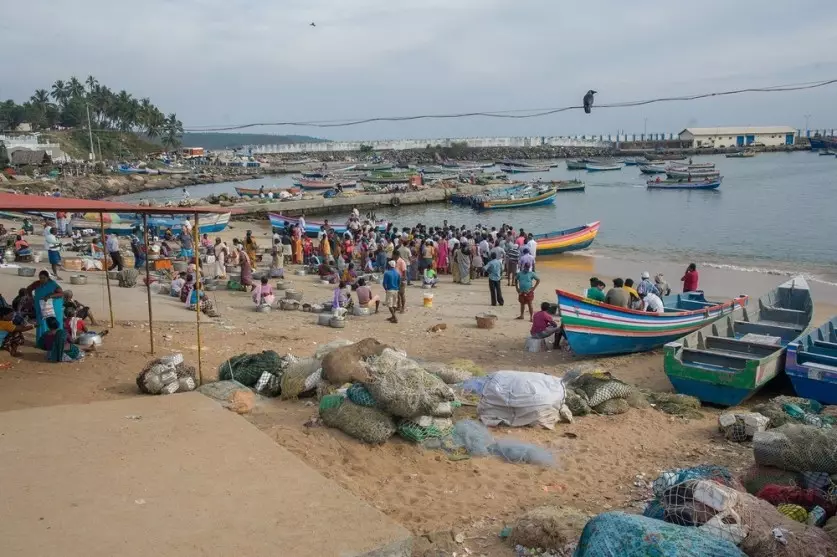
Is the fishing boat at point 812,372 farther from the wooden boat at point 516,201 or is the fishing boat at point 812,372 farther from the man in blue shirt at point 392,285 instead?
the wooden boat at point 516,201

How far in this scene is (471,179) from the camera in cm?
6012

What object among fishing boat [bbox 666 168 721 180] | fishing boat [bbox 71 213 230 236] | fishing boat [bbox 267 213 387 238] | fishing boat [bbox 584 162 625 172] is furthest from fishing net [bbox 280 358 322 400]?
fishing boat [bbox 584 162 625 172]

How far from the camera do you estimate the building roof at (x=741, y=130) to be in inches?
4786

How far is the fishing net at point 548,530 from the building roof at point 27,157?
6855cm

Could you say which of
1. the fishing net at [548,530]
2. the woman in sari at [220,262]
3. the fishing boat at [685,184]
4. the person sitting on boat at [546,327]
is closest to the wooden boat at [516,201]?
the fishing boat at [685,184]

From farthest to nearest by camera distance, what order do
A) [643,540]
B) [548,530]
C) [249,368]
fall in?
[249,368] → [548,530] → [643,540]

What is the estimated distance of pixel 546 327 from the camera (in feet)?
41.8

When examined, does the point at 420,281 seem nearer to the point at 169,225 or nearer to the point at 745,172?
the point at 169,225

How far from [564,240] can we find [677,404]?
18.5 meters

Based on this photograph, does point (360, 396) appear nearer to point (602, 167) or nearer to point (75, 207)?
point (75, 207)

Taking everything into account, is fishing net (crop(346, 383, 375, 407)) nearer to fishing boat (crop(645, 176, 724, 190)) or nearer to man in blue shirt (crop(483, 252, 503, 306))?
man in blue shirt (crop(483, 252, 503, 306))

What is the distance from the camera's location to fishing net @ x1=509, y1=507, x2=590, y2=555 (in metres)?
5.25

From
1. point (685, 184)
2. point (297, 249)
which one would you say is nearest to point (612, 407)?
point (297, 249)

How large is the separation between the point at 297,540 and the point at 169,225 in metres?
25.5
